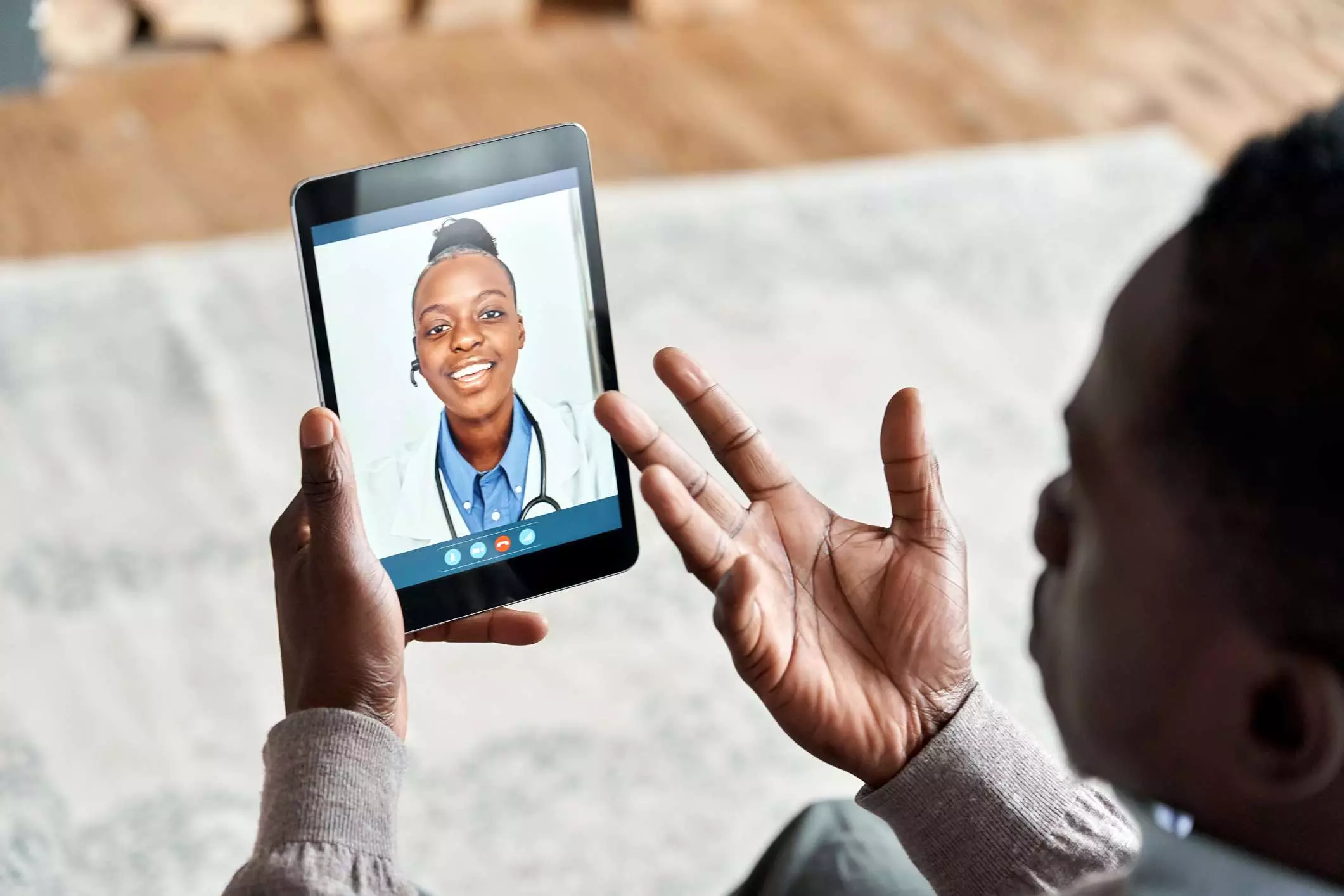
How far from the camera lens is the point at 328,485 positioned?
708 millimetres

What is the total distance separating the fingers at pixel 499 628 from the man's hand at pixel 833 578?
182 mm

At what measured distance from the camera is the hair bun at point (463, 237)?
2.70 feet

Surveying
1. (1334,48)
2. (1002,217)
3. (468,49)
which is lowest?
(1002,217)

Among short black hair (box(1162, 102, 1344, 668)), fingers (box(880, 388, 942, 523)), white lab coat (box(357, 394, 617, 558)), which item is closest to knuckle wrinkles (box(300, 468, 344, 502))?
white lab coat (box(357, 394, 617, 558))

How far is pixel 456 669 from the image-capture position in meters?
1.37

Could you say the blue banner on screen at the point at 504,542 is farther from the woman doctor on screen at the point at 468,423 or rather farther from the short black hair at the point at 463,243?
the short black hair at the point at 463,243

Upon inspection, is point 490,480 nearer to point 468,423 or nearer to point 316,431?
point 468,423

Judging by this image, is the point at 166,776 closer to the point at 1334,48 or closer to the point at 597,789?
the point at 597,789

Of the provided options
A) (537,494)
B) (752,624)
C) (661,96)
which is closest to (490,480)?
(537,494)

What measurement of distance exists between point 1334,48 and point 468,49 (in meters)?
1.53

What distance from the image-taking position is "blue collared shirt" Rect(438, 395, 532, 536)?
85cm

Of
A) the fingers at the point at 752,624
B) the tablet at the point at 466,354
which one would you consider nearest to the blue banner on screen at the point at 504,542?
the tablet at the point at 466,354

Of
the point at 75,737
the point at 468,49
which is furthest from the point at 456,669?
the point at 468,49

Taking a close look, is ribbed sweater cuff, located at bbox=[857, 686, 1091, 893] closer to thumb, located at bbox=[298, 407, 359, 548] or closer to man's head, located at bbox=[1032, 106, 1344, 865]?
man's head, located at bbox=[1032, 106, 1344, 865]
